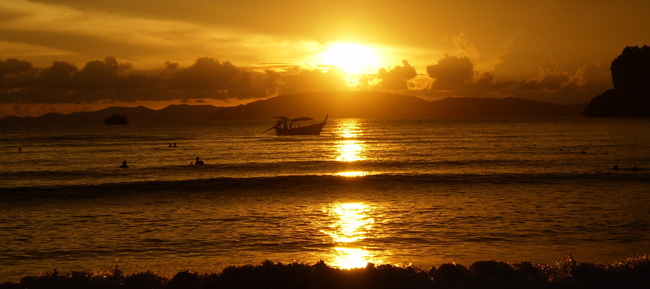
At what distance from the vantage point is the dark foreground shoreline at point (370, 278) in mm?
11500

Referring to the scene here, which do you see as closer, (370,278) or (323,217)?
(370,278)

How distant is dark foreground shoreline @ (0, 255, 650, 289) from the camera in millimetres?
11500

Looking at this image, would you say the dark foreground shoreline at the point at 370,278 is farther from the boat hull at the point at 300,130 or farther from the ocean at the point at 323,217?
the boat hull at the point at 300,130

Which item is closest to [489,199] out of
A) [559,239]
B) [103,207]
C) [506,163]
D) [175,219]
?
[559,239]

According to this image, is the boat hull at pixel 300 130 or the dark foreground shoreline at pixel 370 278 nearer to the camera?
the dark foreground shoreline at pixel 370 278

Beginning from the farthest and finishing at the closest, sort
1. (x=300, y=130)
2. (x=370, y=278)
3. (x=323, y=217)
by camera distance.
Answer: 1. (x=300, y=130)
2. (x=323, y=217)
3. (x=370, y=278)

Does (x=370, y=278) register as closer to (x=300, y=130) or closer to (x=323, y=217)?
(x=323, y=217)

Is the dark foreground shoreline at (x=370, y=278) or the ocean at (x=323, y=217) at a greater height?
the dark foreground shoreline at (x=370, y=278)

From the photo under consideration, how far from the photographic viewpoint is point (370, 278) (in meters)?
11.6

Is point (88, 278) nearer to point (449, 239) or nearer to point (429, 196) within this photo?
point (449, 239)

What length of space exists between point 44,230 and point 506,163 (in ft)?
135

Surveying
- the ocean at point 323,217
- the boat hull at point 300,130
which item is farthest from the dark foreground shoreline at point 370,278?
the boat hull at point 300,130

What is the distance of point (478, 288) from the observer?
11297 mm

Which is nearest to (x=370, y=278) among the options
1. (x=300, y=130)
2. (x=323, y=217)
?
(x=323, y=217)
